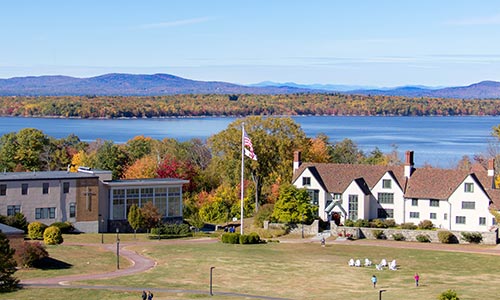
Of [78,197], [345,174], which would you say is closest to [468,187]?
[345,174]

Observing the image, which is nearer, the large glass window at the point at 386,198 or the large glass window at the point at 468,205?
the large glass window at the point at 468,205

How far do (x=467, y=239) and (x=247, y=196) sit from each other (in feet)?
105

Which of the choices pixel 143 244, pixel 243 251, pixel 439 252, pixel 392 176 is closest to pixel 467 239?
pixel 439 252

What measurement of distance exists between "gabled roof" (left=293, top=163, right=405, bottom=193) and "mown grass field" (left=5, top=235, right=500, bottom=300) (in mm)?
15052

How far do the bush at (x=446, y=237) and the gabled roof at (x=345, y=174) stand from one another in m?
10.4

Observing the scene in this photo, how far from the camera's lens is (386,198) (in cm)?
8369

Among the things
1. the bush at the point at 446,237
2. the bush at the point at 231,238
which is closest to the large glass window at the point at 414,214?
the bush at the point at 446,237

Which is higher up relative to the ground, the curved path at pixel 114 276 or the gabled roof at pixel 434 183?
the gabled roof at pixel 434 183

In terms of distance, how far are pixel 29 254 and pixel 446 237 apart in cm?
3759

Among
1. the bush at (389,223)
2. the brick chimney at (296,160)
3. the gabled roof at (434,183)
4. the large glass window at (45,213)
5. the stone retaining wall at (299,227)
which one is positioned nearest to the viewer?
the large glass window at (45,213)

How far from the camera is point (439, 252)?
2665 inches

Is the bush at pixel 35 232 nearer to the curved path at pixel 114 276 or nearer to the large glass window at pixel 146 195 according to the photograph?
the curved path at pixel 114 276

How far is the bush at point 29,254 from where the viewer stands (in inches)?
2137

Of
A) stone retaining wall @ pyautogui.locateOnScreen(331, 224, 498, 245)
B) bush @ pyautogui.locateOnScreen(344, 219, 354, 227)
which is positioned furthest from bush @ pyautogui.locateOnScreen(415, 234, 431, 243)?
bush @ pyautogui.locateOnScreen(344, 219, 354, 227)
